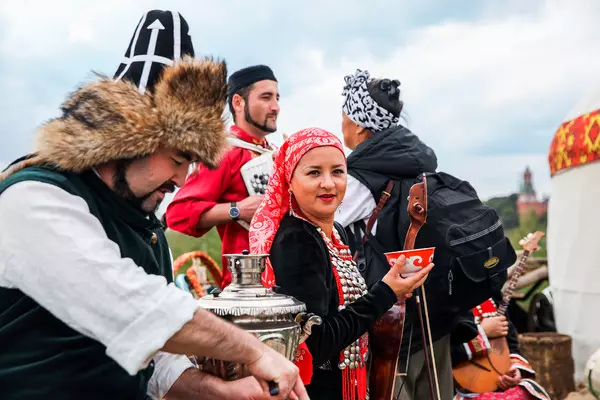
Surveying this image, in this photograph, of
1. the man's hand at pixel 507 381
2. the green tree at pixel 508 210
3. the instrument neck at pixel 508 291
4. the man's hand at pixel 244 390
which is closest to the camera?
the man's hand at pixel 244 390

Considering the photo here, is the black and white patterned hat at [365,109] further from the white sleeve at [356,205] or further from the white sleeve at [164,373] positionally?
the white sleeve at [164,373]

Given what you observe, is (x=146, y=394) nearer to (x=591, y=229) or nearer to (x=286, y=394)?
(x=286, y=394)

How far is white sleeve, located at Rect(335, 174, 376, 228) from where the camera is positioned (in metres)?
3.57

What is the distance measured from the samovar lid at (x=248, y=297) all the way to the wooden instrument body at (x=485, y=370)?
2775 mm

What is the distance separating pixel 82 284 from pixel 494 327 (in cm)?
367

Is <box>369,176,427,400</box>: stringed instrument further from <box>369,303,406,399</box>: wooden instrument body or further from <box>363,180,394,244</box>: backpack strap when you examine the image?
<box>363,180,394,244</box>: backpack strap

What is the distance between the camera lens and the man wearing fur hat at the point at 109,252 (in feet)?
5.58

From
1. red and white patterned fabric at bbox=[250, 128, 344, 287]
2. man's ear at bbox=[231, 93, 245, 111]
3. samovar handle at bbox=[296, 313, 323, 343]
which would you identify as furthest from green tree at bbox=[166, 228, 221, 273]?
samovar handle at bbox=[296, 313, 323, 343]

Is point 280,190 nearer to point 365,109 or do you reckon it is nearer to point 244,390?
point 244,390

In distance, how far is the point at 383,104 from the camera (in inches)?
151

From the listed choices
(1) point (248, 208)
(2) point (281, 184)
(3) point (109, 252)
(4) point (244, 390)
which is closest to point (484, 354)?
(1) point (248, 208)

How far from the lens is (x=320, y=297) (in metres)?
2.47

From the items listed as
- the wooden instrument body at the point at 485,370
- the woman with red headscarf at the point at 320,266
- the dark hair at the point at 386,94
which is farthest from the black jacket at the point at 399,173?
the wooden instrument body at the point at 485,370

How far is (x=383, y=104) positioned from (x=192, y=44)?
5.10ft
